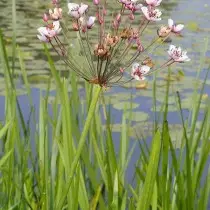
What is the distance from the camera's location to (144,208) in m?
0.84

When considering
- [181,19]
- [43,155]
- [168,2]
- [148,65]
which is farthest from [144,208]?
[168,2]

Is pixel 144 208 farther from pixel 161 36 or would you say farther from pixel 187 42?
pixel 187 42

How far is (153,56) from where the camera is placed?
4.49 metres

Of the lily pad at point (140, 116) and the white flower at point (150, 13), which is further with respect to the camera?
the lily pad at point (140, 116)

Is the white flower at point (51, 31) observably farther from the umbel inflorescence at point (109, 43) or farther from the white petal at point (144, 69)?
the white petal at point (144, 69)

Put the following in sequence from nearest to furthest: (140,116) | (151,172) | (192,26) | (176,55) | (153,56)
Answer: (151,172) → (176,55) → (140,116) → (153,56) → (192,26)

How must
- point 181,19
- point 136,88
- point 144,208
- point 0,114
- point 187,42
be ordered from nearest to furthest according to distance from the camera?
point 144,208, point 0,114, point 136,88, point 187,42, point 181,19

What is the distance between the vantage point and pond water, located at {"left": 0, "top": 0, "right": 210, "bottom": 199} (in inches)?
120

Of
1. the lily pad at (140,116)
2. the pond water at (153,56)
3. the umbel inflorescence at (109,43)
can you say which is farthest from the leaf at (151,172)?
the lily pad at (140,116)

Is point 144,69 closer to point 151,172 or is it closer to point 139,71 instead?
point 139,71

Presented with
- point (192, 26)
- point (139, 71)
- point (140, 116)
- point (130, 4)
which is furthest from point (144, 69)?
point (192, 26)

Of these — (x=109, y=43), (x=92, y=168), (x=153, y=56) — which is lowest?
(x=92, y=168)

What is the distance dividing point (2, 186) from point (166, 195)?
1.40 feet

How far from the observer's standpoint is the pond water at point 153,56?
304cm
